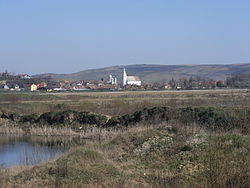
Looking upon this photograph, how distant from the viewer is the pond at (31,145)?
77.4 feet

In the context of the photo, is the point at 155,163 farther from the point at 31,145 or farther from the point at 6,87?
the point at 6,87

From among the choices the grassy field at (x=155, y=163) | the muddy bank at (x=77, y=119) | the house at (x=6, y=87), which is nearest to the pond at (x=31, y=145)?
the muddy bank at (x=77, y=119)

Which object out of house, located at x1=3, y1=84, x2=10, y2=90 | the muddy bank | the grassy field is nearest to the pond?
the muddy bank

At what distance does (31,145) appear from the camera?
2914 cm

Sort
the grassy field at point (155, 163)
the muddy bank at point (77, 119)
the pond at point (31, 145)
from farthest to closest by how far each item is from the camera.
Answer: the muddy bank at point (77, 119)
the pond at point (31, 145)
the grassy field at point (155, 163)

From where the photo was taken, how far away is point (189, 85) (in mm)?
106250

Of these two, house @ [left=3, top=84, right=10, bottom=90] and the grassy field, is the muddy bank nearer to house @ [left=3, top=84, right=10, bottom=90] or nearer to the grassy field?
the grassy field

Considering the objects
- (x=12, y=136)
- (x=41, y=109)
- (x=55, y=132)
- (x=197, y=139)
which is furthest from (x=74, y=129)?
(x=197, y=139)

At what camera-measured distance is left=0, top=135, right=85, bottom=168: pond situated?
2359 cm

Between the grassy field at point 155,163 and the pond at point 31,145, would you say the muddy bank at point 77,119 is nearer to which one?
the pond at point 31,145

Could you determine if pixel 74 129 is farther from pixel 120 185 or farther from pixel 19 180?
pixel 120 185

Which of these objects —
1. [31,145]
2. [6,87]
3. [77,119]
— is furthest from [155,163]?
[6,87]

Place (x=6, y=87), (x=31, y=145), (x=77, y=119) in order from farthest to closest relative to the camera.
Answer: (x=6, y=87)
(x=77, y=119)
(x=31, y=145)

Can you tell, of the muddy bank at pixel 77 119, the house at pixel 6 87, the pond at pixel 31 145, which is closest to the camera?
the pond at pixel 31 145
